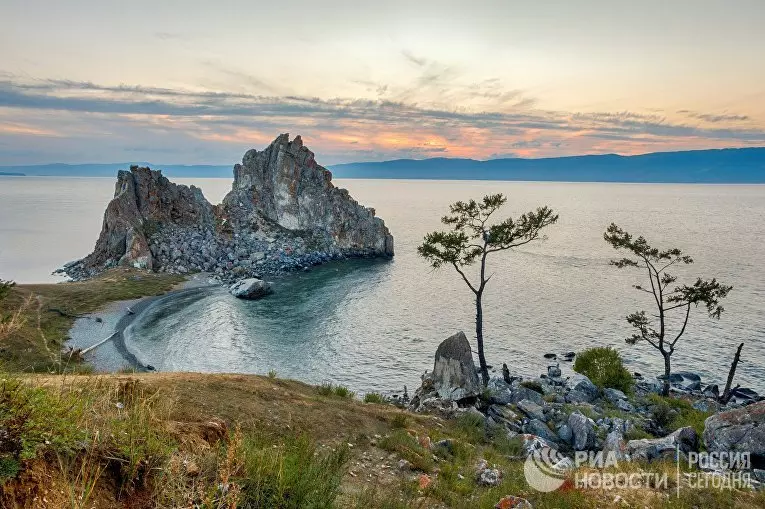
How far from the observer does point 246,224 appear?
99.4 meters

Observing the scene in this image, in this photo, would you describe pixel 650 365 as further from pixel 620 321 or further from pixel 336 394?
pixel 336 394

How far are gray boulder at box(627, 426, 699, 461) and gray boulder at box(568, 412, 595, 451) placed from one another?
348cm

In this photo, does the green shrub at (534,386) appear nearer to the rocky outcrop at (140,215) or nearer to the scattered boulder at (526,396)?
the scattered boulder at (526,396)

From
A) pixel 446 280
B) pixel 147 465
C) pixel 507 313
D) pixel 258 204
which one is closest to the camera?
pixel 147 465

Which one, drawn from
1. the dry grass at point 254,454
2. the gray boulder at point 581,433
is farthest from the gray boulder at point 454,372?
the dry grass at point 254,454

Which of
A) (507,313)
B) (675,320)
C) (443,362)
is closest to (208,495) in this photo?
(443,362)

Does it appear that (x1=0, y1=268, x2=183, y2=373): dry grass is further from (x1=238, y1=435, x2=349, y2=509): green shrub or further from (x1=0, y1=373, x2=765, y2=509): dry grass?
(x1=238, y1=435, x2=349, y2=509): green shrub

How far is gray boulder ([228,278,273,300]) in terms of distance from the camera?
6120 centimetres

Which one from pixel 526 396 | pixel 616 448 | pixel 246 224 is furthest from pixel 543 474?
pixel 246 224

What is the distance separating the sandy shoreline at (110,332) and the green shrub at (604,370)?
118 feet

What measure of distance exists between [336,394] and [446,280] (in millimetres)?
54755

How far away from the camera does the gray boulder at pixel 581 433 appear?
1933cm

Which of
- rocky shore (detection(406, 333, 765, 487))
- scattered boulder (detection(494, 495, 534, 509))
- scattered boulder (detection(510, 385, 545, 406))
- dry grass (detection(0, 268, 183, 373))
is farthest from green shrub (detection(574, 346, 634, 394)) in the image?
dry grass (detection(0, 268, 183, 373))

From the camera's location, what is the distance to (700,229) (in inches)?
5236
